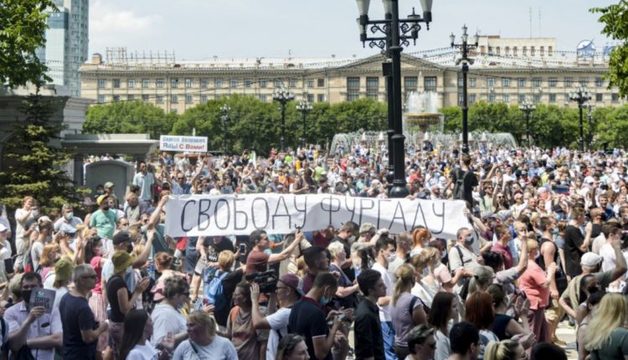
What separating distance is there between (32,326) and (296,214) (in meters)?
4.29

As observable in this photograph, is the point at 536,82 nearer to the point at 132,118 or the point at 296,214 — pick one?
A: the point at 132,118

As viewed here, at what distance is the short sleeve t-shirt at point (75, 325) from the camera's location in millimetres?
8633

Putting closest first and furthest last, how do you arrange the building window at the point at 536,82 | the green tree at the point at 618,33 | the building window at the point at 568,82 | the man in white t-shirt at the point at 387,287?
the man in white t-shirt at the point at 387,287, the green tree at the point at 618,33, the building window at the point at 568,82, the building window at the point at 536,82

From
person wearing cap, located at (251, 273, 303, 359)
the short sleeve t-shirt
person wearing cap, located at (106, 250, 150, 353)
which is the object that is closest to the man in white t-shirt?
person wearing cap, located at (251, 273, 303, 359)

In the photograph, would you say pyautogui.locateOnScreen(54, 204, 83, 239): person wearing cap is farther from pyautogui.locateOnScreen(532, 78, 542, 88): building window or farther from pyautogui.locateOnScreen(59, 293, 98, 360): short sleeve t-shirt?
pyautogui.locateOnScreen(532, 78, 542, 88): building window

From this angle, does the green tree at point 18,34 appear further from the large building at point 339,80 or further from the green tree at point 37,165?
the large building at point 339,80

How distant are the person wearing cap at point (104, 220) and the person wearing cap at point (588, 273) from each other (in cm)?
681

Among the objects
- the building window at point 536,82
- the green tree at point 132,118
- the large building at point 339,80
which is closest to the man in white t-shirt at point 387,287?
the green tree at point 132,118

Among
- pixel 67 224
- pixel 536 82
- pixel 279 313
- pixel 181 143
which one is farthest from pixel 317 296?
pixel 536 82

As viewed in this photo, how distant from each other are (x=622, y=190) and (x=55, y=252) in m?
14.5

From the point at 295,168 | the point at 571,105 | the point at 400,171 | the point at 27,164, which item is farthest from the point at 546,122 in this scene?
the point at 400,171

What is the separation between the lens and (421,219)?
12891 mm

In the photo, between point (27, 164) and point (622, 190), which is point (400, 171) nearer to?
point (622, 190)

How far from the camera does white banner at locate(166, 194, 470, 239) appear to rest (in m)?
12.4
